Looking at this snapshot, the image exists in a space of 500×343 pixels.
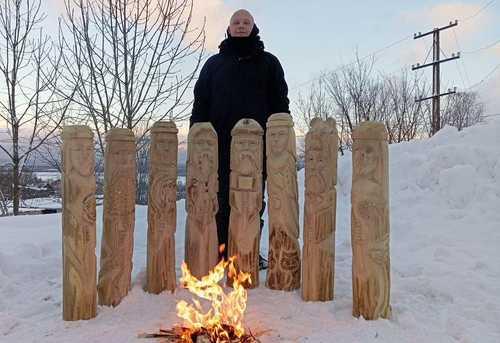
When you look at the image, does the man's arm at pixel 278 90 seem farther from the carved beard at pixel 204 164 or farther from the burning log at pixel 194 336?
the burning log at pixel 194 336

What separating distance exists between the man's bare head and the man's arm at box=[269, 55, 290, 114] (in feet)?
1.01

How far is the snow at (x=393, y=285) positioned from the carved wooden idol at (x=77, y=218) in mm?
193

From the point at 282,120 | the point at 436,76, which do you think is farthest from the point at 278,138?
the point at 436,76

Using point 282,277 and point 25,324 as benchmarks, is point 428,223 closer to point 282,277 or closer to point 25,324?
point 282,277

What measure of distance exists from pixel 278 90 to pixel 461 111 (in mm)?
23959

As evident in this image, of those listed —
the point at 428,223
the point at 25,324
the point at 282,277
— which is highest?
the point at 428,223

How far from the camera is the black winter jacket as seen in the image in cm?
327

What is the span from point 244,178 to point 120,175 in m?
0.81

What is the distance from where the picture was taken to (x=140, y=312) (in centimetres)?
255

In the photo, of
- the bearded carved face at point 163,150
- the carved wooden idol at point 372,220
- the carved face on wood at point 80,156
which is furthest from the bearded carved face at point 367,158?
the carved face on wood at point 80,156

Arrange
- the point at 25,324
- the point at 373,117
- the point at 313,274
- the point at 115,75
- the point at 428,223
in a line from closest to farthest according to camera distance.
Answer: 1. the point at 25,324
2. the point at 313,274
3. the point at 428,223
4. the point at 115,75
5. the point at 373,117

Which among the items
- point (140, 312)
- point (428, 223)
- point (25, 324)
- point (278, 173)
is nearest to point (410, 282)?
point (278, 173)

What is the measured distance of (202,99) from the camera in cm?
345

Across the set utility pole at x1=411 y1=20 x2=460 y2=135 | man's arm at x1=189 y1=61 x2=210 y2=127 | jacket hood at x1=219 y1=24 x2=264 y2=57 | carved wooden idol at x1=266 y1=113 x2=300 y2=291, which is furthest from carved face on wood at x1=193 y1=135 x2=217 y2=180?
utility pole at x1=411 y1=20 x2=460 y2=135
